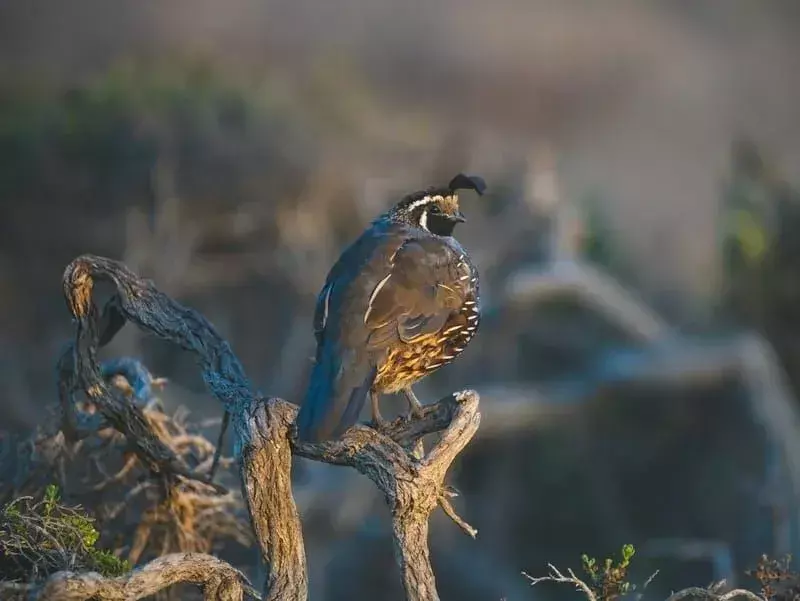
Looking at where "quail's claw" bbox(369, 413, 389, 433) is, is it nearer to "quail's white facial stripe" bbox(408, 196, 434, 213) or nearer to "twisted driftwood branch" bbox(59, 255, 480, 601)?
"twisted driftwood branch" bbox(59, 255, 480, 601)

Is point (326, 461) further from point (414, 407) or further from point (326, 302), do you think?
point (326, 302)

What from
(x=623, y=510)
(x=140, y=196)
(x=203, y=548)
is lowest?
(x=623, y=510)

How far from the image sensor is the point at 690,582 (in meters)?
6.39

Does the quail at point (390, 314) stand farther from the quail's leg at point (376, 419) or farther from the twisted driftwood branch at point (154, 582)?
the twisted driftwood branch at point (154, 582)

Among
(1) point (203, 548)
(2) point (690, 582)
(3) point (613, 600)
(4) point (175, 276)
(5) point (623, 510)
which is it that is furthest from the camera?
(4) point (175, 276)

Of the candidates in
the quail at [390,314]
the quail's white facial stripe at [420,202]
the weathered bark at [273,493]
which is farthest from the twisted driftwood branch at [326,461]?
the quail's white facial stripe at [420,202]

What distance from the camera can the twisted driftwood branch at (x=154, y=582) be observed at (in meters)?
2.41

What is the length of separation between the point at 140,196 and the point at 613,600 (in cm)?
814

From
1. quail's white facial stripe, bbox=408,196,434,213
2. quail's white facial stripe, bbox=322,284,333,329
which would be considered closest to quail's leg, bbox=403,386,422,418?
quail's white facial stripe, bbox=322,284,333,329

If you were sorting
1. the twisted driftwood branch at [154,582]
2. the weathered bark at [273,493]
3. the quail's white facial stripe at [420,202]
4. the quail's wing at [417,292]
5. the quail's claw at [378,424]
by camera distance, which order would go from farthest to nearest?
the quail's white facial stripe at [420,202], the quail's claw at [378,424], the quail's wing at [417,292], the weathered bark at [273,493], the twisted driftwood branch at [154,582]

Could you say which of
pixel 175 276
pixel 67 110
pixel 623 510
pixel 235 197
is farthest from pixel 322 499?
pixel 67 110

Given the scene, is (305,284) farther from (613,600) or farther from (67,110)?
(613,600)

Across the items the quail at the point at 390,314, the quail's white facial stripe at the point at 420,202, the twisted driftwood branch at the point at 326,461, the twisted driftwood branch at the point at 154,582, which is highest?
the quail's white facial stripe at the point at 420,202

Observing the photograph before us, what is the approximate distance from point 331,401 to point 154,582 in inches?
20.5
